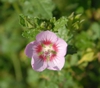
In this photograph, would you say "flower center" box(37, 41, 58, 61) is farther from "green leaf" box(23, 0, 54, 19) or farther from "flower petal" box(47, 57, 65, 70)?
"green leaf" box(23, 0, 54, 19)

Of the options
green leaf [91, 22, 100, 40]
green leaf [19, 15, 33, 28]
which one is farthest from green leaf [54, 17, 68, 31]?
green leaf [91, 22, 100, 40]

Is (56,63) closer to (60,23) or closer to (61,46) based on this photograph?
(61,46)

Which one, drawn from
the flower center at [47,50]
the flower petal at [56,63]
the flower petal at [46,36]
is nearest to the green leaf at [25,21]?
the flower petal at [46,36]

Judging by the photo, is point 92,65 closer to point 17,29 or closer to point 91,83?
point 91,83

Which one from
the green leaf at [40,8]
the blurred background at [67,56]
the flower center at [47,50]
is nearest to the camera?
the flower center at [47,50]

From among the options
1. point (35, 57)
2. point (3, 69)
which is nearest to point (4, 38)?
point (3, 69)

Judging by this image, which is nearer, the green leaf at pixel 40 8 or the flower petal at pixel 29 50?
the flower petal at pixel 29 50

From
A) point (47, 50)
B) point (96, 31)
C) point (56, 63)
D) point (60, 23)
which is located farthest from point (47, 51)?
point (96, 31)

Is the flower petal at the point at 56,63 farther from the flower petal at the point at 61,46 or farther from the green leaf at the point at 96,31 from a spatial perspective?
the green leaf at the point at 96,31
